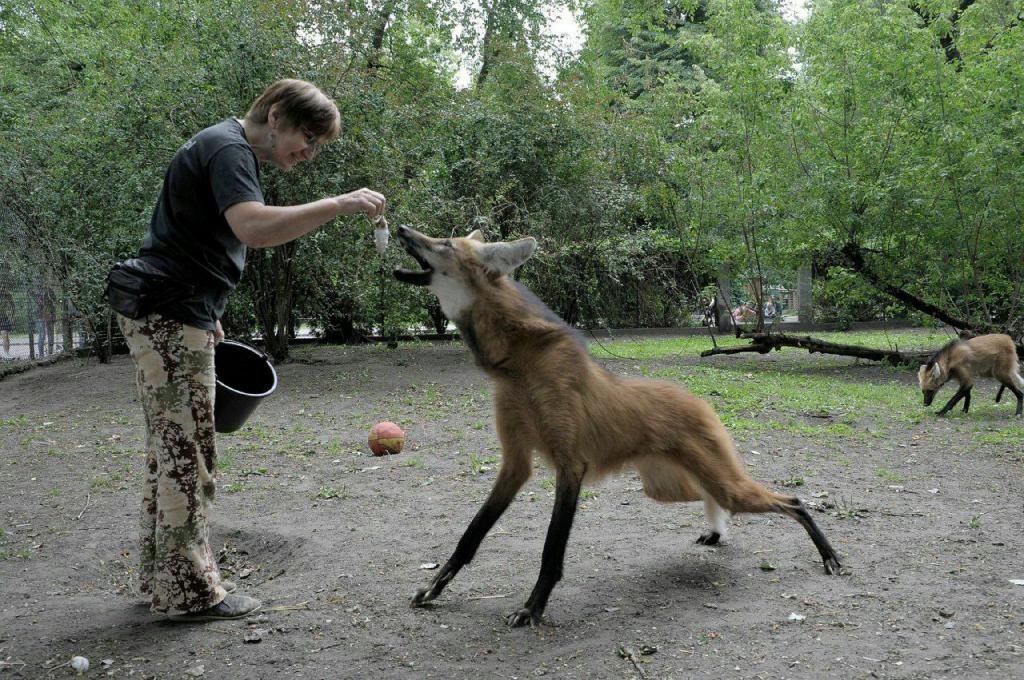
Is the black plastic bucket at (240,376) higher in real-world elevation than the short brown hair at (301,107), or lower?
lower

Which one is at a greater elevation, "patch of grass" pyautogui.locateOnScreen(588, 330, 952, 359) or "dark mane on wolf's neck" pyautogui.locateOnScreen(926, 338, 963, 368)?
"dark mane on wolf's neck" pyautogui.locateOnScreen(926, 338, 963, 368)

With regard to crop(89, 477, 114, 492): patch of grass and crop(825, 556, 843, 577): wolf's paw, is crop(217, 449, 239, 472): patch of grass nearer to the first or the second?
crop(89, 477, 114, 492): patch of grass

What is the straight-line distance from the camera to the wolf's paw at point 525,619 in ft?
9.98

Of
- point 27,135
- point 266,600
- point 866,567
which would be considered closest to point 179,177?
point 266,600

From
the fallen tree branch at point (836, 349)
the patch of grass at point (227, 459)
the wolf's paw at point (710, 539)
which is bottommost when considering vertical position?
the patch of grass at point (227, 459)

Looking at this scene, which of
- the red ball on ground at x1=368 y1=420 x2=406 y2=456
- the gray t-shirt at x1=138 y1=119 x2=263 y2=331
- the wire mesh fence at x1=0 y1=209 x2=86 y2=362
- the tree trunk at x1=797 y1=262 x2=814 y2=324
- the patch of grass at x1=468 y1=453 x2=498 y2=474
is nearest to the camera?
the gray t-shirt at x1=138 y1=119 x2=263 y2=331

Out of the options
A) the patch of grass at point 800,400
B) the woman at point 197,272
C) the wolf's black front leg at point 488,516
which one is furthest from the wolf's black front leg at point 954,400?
the woman at point 197,272

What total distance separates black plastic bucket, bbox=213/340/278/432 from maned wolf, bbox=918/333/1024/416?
7.12 meters

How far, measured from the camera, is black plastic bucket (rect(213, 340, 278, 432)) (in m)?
3.22

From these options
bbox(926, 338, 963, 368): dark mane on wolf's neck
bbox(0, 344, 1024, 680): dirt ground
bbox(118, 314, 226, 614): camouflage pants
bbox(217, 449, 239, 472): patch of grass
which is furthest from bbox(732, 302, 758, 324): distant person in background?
bbox(118, 314, 226, 614): camouflage pants

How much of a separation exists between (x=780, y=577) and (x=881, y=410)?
16.9 ft

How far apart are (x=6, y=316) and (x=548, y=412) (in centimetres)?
1076

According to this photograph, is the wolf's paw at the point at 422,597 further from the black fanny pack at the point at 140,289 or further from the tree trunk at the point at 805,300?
the tree trunk at the point at 805,300

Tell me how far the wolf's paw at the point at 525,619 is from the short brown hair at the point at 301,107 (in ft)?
6.09
